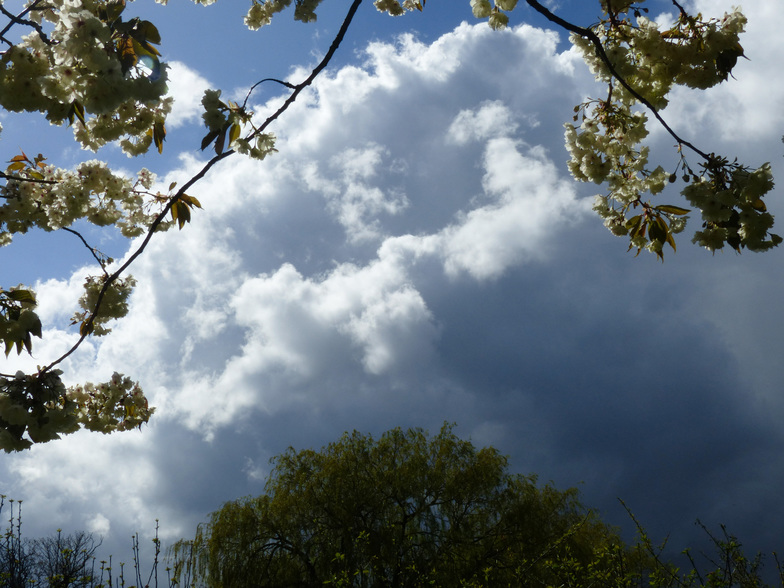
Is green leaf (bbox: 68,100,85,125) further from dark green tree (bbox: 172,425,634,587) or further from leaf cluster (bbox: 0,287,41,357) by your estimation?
dark green tree (bbox: 172,425,634,587)

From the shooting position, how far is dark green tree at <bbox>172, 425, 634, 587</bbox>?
8609 mm

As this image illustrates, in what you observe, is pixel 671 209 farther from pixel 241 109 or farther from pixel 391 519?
pixel 391 519

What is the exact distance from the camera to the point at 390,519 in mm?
9461

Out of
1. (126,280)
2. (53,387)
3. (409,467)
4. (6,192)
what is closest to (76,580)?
(126,280)

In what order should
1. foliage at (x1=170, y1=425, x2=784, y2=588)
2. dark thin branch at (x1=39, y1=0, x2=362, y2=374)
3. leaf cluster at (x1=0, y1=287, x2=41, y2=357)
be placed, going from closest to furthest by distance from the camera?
dark thin branch at (x1=39, y1=0, x2=362, y2=374) < leaf cluster at (x1=0, y1=287, x2=41, y2=357) < foliage at (x1=170, y1=425, x2=784, y2=588)

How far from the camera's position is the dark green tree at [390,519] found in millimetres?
8609

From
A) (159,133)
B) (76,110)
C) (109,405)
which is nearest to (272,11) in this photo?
(159,133)

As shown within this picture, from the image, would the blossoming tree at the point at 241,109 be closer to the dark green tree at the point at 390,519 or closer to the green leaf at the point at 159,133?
the green leaf at the point at 159,133

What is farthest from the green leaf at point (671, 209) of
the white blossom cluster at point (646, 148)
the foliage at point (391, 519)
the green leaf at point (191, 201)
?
the foliage at point (391, 519)

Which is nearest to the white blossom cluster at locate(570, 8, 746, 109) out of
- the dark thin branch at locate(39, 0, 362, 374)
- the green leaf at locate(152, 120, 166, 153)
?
the dark thin branch at locate(39, 0, 362, 374)

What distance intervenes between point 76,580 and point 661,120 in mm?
5477

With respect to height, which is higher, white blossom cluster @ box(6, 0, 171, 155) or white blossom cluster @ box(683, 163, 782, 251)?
white blossom cluster @ box(6, 0, 171, 155)

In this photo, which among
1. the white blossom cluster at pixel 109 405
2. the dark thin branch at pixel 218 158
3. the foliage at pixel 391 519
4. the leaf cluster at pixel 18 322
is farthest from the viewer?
the foliage at pixel 391 519

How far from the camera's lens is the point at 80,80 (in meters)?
1.41
